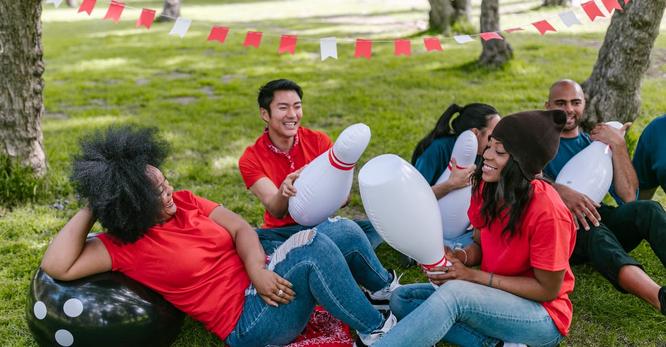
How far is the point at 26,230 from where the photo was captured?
3863 mm

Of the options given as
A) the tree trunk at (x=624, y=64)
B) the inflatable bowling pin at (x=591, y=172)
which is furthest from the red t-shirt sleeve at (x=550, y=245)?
the tree trunk at (x=624, y=64)

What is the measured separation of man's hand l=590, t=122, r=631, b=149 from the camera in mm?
3250

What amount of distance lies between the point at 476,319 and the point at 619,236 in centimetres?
124

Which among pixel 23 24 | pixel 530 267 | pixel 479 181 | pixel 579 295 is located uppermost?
pixel 23 24

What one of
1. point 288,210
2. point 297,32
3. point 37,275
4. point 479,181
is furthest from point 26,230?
point 297,32

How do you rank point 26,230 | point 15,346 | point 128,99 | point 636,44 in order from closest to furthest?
point 15,346 < point 26,230 < point 636,44 < point 128,99

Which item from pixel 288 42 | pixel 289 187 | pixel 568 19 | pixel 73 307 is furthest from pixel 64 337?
pixel 568 19

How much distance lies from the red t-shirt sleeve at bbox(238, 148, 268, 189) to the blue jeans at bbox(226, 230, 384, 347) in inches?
25.8

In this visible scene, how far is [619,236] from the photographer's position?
313 centimetres

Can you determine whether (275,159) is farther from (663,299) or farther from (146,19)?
(663,299)

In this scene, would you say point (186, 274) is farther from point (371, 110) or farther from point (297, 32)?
point (297, 32)

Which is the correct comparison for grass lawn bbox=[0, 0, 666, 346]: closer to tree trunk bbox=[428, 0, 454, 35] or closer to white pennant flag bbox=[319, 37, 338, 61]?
white pennant flag bbox=[319, 37, 338, 61]

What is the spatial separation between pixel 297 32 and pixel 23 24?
8.56 metres

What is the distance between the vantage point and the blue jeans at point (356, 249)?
2758 mm
